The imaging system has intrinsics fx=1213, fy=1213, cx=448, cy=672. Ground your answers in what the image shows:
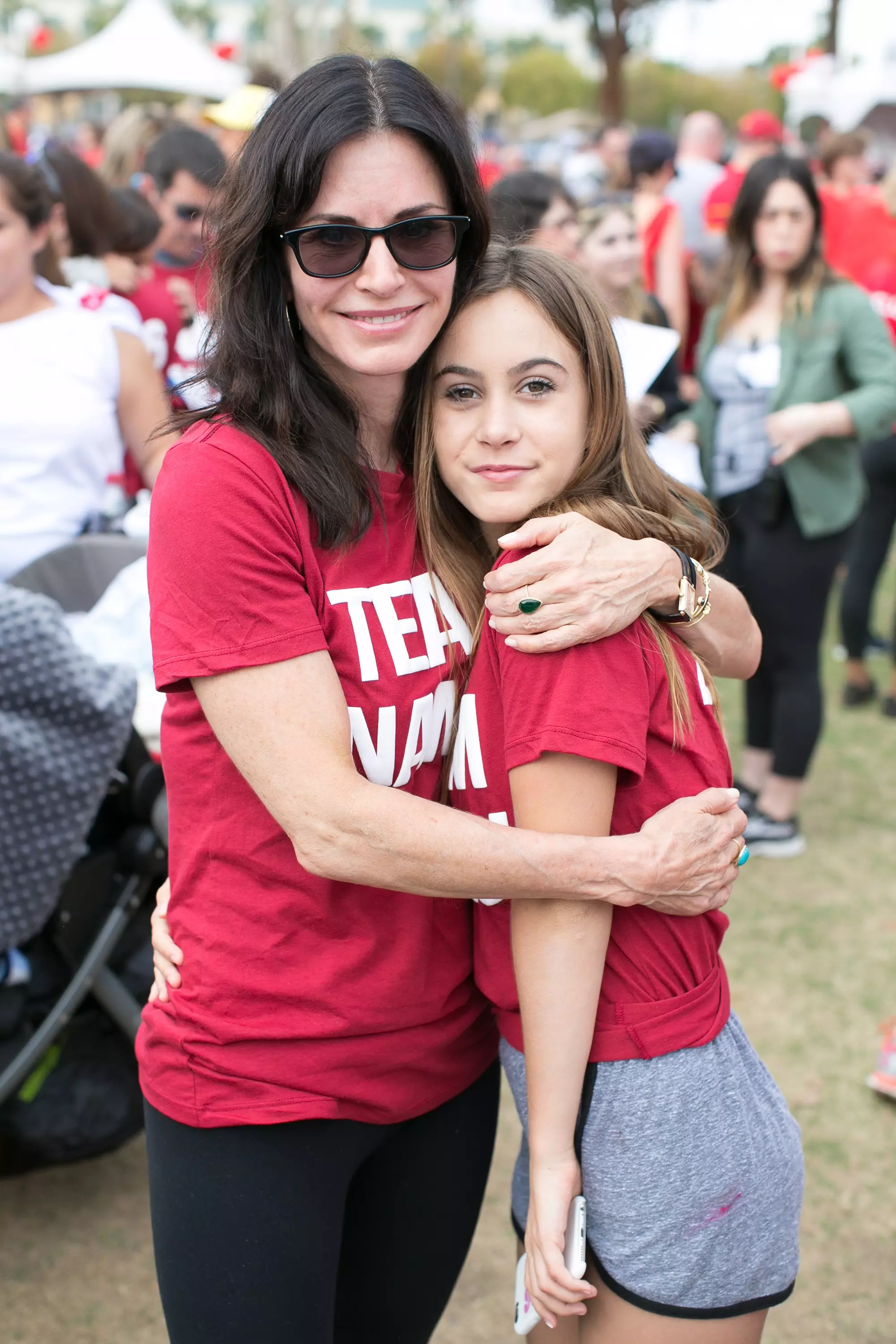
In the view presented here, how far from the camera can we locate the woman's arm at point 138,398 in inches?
118

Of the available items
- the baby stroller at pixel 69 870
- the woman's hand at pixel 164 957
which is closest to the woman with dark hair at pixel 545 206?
→ the baby stroller at pixel 69 870

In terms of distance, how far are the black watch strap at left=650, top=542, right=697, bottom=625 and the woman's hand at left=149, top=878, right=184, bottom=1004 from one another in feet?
2.37

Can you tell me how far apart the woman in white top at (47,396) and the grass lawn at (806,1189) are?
1428 mm

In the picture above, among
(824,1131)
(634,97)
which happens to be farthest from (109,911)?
(634,97)

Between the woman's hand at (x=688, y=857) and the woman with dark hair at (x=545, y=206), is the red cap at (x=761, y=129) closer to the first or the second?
the woman with dark hair at (x=545, y=206)

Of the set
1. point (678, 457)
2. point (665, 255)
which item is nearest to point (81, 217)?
point (678, 457)

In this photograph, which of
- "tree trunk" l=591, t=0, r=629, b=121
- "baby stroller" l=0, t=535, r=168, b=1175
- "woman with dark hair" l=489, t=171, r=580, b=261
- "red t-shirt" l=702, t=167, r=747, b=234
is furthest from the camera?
"tree trunk" l=591, t=0, r=629, b=121

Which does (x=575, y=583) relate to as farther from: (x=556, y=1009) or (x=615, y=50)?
(x=615, y=50)

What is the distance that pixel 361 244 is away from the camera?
1431 millimetres

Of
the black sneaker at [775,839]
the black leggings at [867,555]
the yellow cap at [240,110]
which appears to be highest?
the yellow cap at [240,110]

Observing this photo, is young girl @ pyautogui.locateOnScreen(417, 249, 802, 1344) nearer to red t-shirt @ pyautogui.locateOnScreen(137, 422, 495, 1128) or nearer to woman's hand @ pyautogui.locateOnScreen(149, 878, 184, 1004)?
red t-shirt @ pyautogui.locateOnScreen(137, 422, 495, 1128)

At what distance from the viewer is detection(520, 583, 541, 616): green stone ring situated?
1.39m

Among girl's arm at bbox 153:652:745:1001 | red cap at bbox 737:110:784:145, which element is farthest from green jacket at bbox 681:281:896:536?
red cap at bbox 737:110:784:145

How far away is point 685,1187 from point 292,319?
1154 millimetres
